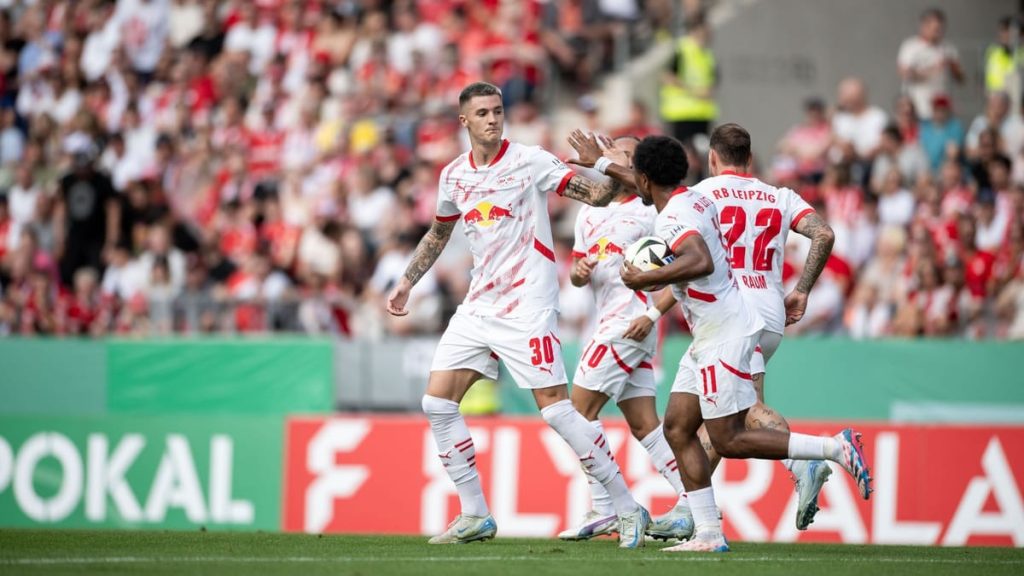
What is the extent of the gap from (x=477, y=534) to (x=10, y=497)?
854 centimetres

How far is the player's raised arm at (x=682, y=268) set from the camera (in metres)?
10.2

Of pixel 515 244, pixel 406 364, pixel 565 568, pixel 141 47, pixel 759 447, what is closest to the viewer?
pixel 565 568

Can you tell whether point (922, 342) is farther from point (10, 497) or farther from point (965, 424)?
point (10, 497)

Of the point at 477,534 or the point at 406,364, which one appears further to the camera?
the point at 406,364

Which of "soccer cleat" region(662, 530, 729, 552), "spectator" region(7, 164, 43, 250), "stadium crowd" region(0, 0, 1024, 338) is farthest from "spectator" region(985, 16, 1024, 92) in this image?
"spectator" region(7, 164, 43, 250)

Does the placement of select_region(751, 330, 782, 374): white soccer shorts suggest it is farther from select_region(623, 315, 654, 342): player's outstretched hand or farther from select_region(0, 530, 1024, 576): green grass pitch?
select_region(0, 530, 1024, 576): green grass pitch

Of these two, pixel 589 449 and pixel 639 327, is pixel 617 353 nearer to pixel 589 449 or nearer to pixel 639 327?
pixel 639 327

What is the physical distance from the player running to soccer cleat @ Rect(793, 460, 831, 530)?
81 millimetres

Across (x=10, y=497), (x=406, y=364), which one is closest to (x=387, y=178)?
(x=406, y=364)

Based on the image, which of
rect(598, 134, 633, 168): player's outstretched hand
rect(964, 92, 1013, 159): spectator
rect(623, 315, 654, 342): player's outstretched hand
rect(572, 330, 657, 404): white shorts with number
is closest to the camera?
rect(598, 134, 633, 168): player's outstretched hand

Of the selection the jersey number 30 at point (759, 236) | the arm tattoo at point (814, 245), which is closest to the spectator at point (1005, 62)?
the arm tattoo at point (814, 245)

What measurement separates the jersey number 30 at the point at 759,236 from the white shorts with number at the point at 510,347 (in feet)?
4.19

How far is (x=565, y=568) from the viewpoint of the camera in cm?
983

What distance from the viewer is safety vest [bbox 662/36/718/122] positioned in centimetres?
2122
